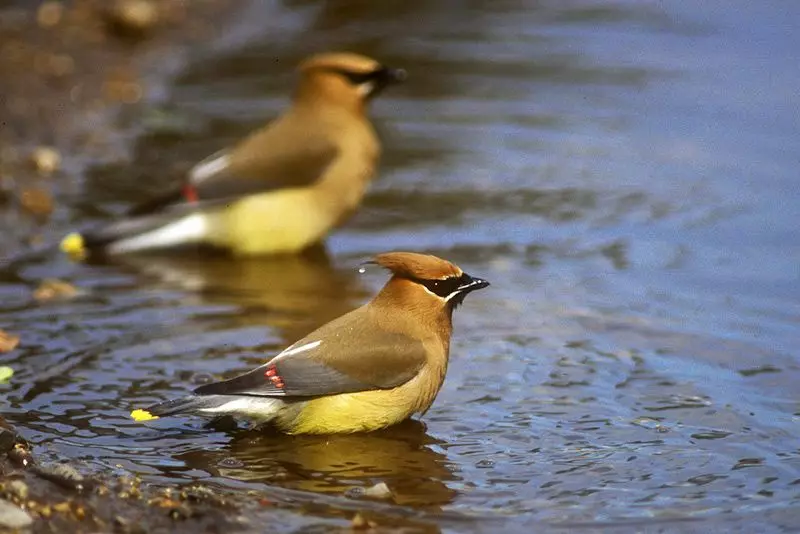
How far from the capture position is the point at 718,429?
5855mm

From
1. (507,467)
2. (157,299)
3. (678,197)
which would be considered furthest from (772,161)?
(507,467)

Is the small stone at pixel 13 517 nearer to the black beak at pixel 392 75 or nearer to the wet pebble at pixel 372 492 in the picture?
the wet pebble at pixel 372 492

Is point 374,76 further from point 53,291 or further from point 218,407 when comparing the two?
point 218,407

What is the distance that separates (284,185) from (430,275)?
2.56 m

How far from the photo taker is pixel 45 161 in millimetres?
9648

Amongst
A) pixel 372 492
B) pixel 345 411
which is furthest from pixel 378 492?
pixel 345 411

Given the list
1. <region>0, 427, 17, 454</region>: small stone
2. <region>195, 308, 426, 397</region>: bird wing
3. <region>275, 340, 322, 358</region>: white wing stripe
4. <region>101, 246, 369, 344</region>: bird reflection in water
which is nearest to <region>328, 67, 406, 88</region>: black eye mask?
<region>101, 246, 369, 344</region>: bird reflection in water

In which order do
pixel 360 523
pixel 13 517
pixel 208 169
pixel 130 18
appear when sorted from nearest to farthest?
pixel 13 517 < pixel 360 523 < pixel 208 169 < pixel 130 18

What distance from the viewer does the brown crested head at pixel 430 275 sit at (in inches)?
235

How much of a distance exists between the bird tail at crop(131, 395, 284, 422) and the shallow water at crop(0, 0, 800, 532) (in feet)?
0.36

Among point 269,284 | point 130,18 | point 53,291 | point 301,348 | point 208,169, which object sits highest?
point 130,18

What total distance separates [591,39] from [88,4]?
406 cm

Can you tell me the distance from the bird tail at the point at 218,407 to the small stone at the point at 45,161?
13.6 ft

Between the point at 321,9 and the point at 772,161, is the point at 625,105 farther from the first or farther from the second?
the point at 321,9
